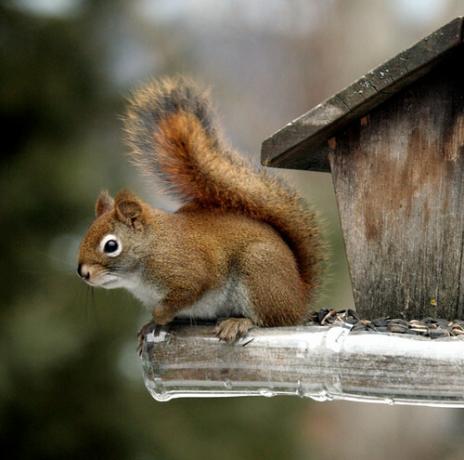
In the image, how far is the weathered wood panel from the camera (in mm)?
2051

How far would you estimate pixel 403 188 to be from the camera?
208cm

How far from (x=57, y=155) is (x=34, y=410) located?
1143 mm

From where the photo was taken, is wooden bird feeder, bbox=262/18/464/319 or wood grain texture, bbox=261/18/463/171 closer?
wood grain texture, bbox=261/18/463/171

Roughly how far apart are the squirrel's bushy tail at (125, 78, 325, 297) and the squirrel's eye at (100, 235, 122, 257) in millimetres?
204

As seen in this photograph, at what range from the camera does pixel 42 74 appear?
4.46 m

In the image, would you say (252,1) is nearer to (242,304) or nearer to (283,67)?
(283,67)

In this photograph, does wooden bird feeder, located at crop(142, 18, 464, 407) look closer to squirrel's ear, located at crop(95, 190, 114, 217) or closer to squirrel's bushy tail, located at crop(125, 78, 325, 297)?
squirrel's bushy tail, located at crop(125, 78, 325, 297)

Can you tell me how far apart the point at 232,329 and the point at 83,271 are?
0.33m

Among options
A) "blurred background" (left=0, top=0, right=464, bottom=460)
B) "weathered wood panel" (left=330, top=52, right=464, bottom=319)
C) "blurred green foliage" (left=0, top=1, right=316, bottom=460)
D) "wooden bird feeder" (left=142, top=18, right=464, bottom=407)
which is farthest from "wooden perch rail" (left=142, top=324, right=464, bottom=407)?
"blurred green foliage" (left=0, top=1, right=316, bottom=460)

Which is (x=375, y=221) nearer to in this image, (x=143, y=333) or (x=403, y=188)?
(x=403, y=188)

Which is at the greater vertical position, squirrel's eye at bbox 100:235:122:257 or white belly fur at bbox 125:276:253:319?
squirrel's eye at bbox 100:235:122:257

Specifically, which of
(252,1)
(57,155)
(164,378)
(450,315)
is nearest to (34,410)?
(57,155)

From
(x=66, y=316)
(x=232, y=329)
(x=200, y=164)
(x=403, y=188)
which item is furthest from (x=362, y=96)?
(x=66, y=316)

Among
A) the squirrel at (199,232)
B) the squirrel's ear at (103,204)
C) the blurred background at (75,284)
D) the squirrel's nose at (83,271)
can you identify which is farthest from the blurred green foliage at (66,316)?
the squirrel's nose at (83,271)
